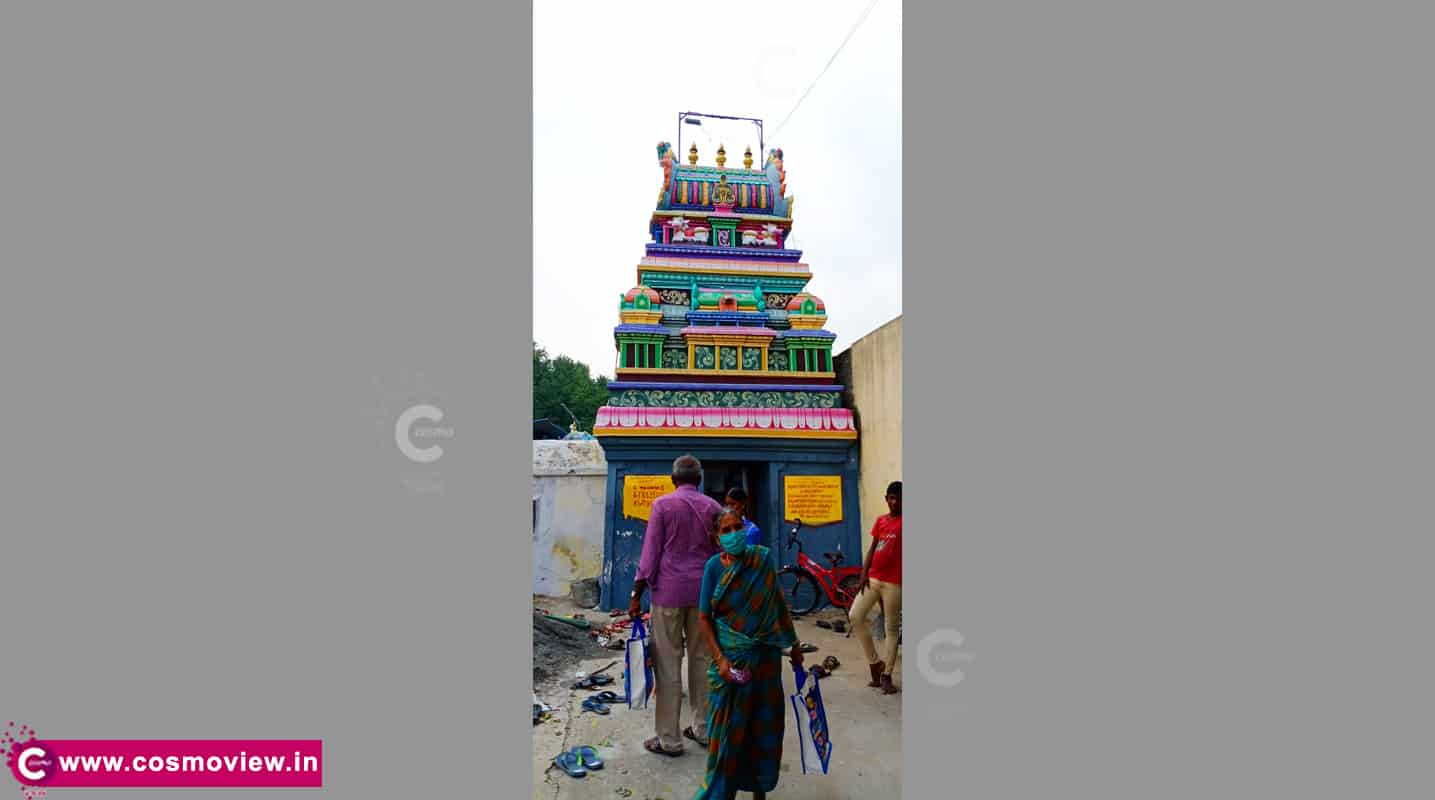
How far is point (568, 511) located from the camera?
8984 millimetres

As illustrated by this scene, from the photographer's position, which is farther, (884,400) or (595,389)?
A: (595,389)

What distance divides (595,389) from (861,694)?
26572mm

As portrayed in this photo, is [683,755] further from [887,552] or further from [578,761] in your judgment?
[887,552]

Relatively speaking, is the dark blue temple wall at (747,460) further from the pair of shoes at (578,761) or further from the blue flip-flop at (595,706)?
the pair of shoes at (578,761)

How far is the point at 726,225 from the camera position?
8758 mm

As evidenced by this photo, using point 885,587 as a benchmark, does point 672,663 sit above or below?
below

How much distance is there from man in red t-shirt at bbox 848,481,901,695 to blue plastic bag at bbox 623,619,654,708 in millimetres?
1750

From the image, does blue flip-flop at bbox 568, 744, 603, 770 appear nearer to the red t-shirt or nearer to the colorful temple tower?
the red t-shirt

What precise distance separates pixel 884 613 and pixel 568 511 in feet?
17.4

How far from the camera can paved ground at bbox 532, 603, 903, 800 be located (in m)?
3.25

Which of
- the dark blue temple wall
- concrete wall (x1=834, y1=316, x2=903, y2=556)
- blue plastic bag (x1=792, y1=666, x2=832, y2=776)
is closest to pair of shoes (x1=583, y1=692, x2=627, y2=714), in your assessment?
blue plastic bag (x1=792, y1=666, x2=832, y2=776)

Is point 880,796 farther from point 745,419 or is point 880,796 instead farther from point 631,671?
point 745,419
